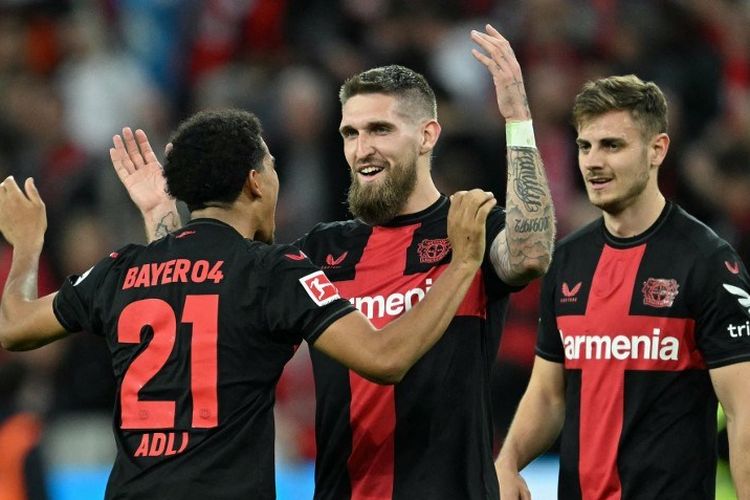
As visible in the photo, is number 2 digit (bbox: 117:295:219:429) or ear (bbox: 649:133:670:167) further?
ear (bbox: 649:133:670:167)

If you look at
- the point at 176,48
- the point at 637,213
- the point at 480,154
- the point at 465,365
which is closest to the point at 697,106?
the point at 480,154

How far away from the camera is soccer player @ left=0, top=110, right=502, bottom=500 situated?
4.17 m

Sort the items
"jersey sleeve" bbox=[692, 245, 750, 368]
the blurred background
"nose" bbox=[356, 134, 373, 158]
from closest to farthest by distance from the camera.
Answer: "jersey sleeve" bbox=[692, 245, 750, 368]
"nose" bbox=[356, 134, 373, 158]
the blurred background

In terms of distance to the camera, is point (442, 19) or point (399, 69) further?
point (442, 19)

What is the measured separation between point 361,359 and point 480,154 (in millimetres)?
5065

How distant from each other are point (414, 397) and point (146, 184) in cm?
143

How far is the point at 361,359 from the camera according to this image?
413 centimetres

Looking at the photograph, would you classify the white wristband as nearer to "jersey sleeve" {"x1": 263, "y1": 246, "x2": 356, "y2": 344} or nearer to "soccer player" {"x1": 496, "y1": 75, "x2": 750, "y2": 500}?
"soccer player" {"x1": 496, "y1": 75, "x2": 750, "y2": 500}

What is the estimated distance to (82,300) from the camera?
14.8 ft

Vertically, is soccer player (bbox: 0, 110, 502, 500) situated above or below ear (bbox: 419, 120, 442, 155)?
below

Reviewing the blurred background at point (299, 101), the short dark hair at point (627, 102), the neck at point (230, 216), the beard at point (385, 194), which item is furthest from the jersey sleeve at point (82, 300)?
the blurred background at point (299, 101)

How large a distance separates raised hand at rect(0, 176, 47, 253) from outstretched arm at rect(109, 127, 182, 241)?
0.46 m

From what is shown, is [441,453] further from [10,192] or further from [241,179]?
[10,192]

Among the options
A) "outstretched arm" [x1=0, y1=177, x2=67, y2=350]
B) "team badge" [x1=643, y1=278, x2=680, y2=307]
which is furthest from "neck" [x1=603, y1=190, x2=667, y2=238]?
"outstretched arm" [x1=0, y1=177, x2=67, y2=350]
